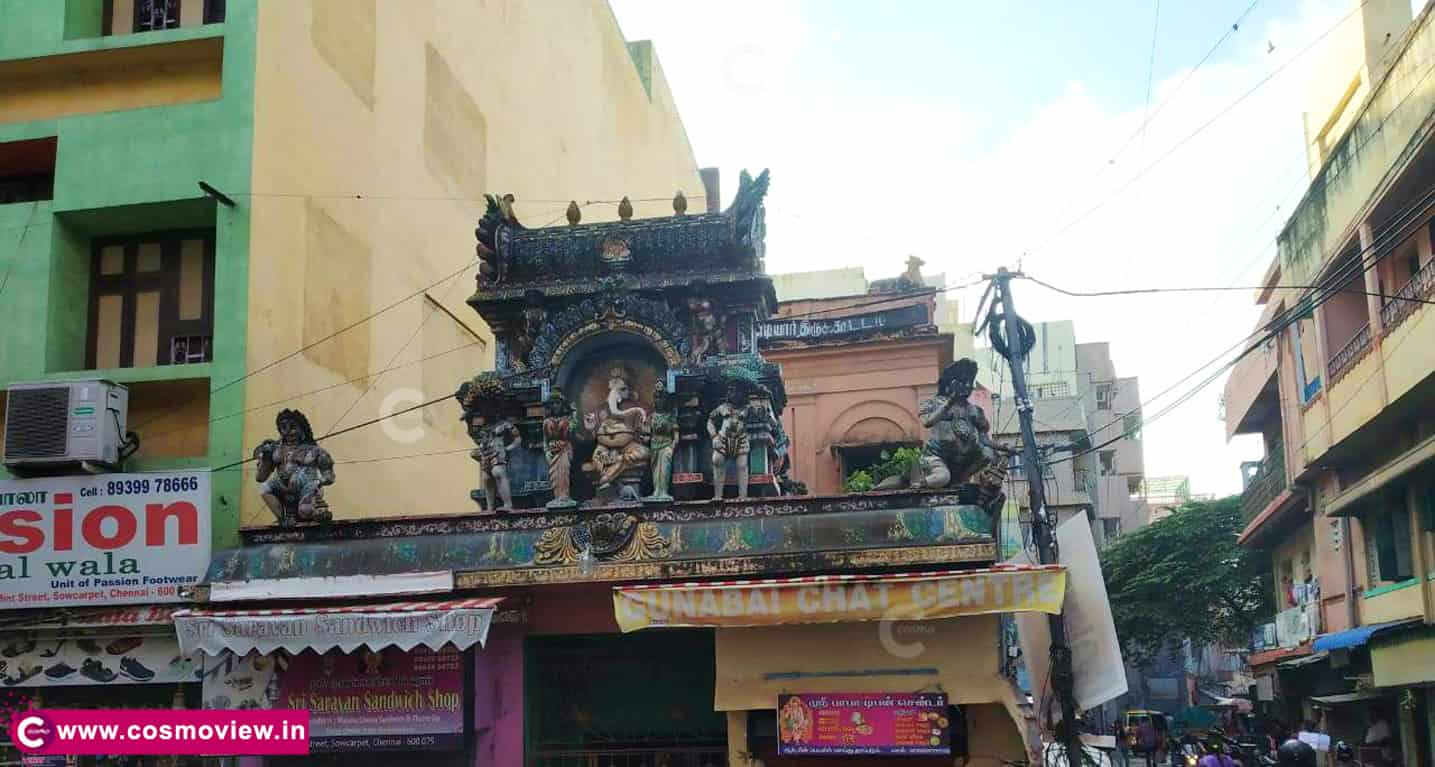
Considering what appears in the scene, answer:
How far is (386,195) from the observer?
19984 millimetres

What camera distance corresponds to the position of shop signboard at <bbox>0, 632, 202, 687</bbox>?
14.5m

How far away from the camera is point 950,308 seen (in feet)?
164

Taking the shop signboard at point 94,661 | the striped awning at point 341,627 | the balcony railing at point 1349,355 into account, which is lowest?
the shop signboard at point 94,661

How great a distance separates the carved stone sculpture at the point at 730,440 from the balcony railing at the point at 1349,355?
40.0 ft

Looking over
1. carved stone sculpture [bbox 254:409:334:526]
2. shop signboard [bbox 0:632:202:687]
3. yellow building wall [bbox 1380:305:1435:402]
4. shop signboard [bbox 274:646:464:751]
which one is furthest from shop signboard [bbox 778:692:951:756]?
yellow building wall [bbox 1380:305:1435:402]

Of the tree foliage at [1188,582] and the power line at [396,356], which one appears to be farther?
the tree foliage at [1188,582]

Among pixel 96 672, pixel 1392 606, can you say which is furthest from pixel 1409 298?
pixel 96 672

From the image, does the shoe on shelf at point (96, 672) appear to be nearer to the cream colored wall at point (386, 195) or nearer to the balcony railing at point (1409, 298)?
the cream colored wall at point (386, 195)

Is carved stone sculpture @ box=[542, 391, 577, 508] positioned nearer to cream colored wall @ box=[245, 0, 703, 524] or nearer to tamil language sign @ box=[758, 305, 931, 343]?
cream colored wall @ box=[245, 0, 703, 524]

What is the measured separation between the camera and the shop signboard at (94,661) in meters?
14.5

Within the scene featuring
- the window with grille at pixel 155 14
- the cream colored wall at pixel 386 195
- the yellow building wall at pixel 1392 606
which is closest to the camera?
the cream colored wall at pixel 386 195

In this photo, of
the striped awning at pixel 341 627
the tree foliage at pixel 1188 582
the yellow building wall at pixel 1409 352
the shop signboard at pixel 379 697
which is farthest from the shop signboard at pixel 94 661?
the tree foliage at pixel 1188 582

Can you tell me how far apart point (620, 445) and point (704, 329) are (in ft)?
6.16

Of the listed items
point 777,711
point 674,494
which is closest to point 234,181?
point 674,494
